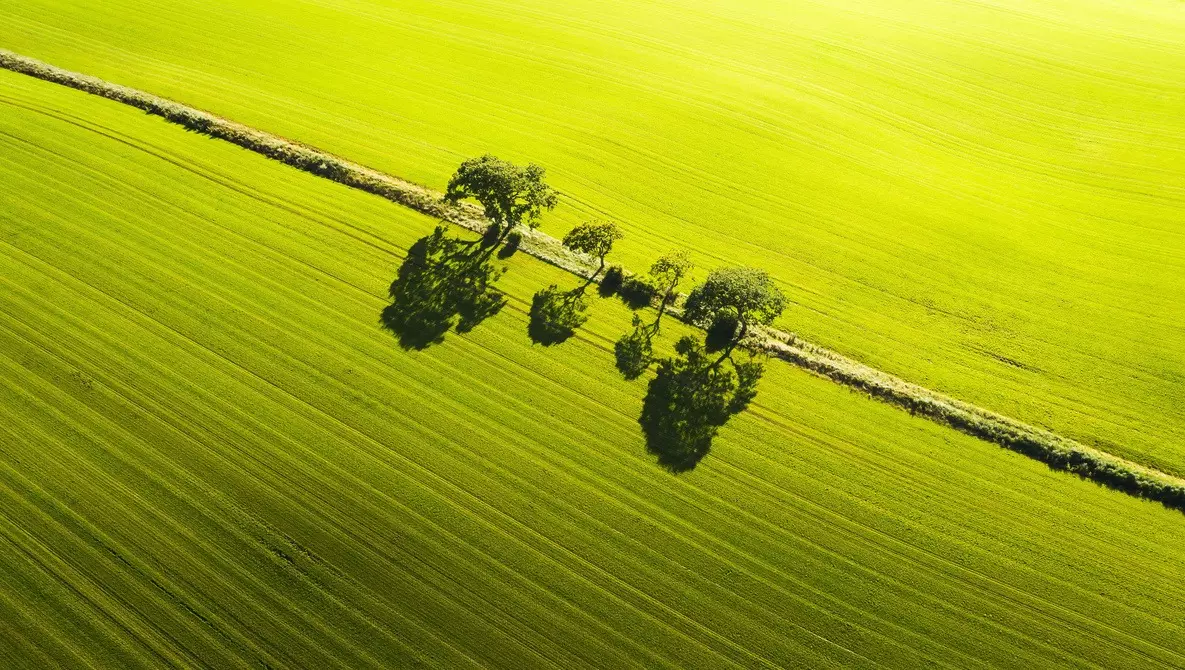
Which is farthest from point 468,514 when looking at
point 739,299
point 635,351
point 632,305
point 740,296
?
point 740,296

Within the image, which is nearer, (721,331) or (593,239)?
(721,331)

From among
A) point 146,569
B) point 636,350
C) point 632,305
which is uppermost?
point 632,305

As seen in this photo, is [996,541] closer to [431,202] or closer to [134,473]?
[431,202]

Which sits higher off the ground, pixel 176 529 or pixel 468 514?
pixel 468 514

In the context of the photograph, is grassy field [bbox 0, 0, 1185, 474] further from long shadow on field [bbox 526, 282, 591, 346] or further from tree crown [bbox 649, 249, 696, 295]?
long shadow on field [bbox 526, 282, 591, 346]

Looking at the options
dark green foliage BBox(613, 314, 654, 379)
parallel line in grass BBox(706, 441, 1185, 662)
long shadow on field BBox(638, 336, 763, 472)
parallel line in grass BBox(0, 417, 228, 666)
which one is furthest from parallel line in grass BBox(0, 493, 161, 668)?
parallel line in grass BBox(706, 441, 1185, 662)

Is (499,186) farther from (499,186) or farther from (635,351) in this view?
(635,351)
